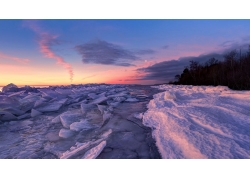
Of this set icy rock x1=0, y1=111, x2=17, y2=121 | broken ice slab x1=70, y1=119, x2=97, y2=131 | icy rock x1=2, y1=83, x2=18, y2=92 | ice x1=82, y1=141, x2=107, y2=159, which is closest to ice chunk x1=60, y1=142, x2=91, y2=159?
→ ice x1=82, y1=141, x2=107, y2=159

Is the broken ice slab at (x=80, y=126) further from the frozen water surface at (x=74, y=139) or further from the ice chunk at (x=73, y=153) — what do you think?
the ice chunk at (x=73, y=153)

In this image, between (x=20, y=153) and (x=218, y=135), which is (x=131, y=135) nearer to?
(x=218, y=135)

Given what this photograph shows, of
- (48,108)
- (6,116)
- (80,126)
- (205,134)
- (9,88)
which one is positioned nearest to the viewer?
(205,134)

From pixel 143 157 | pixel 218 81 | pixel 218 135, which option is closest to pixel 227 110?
pixel 218 135

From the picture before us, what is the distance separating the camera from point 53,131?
2.18 m

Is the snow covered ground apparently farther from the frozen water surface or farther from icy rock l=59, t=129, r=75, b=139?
icy rock l=59, t=129, r=75, b=139

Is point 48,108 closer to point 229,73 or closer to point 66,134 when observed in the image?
point 66,134

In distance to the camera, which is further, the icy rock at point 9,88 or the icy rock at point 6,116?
the icy rock at point 9,88

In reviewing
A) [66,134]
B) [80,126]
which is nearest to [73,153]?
[66,134]

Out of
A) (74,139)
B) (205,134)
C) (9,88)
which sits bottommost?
(74,139)

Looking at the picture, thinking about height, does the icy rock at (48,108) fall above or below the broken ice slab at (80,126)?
above

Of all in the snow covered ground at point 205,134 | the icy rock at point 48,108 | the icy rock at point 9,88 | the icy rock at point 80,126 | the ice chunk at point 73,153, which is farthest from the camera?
the icy rock at point 9,88

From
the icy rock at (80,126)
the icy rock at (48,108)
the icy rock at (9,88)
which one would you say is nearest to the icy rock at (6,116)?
the icy rock at (48,108)

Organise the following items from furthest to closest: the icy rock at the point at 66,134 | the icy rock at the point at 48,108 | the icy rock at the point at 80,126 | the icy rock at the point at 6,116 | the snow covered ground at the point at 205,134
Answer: the icy rock at the point at 48,108, the icy rock at the point at 6,116, the icy rock at the point at 80,126, the icy rock at the point at 66,134, the snow covered ground at the point at 205,134
